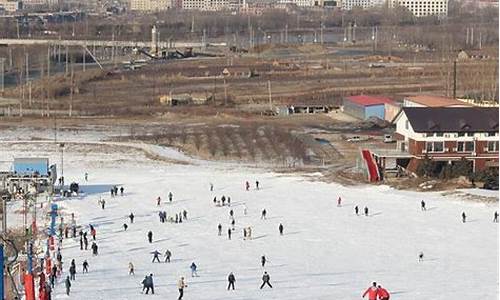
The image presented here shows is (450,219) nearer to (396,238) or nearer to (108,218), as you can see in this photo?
(396,238)

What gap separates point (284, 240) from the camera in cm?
1892

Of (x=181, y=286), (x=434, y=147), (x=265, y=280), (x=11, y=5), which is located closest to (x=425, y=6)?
(x=11, y=5)

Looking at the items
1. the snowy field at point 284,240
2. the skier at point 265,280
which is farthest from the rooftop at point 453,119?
the skier at point 265,280

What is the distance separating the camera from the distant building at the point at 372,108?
37906 mm

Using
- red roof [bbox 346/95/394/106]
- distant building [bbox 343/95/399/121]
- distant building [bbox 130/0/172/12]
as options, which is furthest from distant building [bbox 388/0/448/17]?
distant building [bbox 343/95/399/121]

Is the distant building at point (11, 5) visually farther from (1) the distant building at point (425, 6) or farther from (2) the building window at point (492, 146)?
(2) the building window at point (492, 146)

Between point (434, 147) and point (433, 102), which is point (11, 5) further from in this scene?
point (434, 147)

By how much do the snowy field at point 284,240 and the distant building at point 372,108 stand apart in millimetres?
11996

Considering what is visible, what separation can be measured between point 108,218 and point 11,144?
39.1 ft

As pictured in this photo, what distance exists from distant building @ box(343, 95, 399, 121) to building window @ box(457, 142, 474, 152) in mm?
11043

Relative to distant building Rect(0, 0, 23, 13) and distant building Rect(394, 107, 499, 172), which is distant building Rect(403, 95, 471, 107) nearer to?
distant building Rect(394, 107, 499, 172)

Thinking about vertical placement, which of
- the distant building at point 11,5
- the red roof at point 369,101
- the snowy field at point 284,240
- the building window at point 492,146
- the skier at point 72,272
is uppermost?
the distant building at point 11,5

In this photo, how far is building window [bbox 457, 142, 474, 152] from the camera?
85.4 feet

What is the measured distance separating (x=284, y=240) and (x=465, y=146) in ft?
27.8
